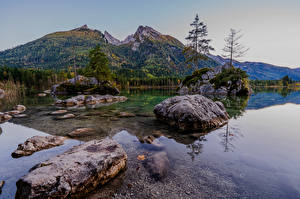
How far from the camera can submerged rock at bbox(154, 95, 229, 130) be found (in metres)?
10.2

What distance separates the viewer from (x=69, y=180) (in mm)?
3883

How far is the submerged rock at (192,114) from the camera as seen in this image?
33.6 ft

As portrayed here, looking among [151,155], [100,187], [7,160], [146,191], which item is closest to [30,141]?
[7,160]

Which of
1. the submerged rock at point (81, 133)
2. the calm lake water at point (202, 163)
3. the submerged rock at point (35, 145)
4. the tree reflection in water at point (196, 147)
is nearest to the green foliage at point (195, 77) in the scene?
the calm lake water at point (202, 163)

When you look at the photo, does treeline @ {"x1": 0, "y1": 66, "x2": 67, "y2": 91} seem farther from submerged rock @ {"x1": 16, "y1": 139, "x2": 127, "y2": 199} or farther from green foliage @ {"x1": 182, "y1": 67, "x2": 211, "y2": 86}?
submerged rock @ {"x1": 16, "y1": 139, "x2": 127, "y2": 199}

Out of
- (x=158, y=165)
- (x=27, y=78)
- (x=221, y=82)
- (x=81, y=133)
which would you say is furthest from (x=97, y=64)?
(x=27, y=78)

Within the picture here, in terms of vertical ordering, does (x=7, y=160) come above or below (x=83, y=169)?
below

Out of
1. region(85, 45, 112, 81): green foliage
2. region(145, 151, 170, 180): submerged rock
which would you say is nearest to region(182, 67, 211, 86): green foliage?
region(85, 45, 112, 81): green foliage

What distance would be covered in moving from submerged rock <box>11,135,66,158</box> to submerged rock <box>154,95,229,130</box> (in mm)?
7726

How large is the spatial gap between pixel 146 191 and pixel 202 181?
1928 mm

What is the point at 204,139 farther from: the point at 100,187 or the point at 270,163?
the point at 100,187

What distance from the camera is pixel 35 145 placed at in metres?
7.05

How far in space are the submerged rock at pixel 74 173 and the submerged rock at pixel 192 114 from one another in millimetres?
6110

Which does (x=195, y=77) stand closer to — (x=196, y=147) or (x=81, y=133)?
(x=196, y=147)
